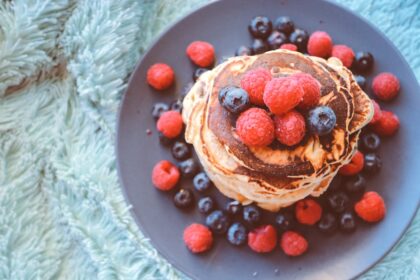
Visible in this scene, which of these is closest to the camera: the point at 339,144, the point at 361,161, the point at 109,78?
the point at 339,144

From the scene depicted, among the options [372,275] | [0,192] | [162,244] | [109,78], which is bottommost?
[372,275]

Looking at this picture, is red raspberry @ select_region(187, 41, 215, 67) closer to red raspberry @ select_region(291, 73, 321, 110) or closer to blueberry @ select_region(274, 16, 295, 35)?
blueberry @ select_region(274, 16, 295, 35)

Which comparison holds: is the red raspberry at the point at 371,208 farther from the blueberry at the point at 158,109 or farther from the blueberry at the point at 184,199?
the blueberry at the point at 158,109

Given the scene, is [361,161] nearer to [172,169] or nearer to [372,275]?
[372,275]

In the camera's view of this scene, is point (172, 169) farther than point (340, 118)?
Yes

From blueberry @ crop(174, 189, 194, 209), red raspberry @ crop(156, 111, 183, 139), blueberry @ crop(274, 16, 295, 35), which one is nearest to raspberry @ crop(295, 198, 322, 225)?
blueberry @ crop(174, 189, 194, 209)

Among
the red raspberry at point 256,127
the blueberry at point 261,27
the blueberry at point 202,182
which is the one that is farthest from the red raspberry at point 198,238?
the blueberry at point 261,27

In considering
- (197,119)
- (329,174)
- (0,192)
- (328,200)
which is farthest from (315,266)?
(0,192)
